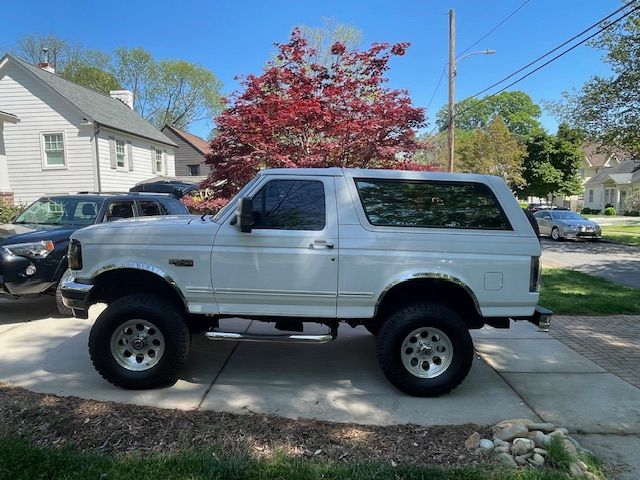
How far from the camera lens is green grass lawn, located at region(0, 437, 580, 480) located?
3.09 m

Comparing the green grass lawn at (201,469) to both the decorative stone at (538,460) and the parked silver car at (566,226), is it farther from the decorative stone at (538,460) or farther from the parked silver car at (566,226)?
the parked silver car at (566,226)

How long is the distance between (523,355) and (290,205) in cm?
335

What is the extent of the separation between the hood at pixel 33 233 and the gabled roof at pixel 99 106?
1442 centimetres

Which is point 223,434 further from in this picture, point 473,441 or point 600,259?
point 600,259

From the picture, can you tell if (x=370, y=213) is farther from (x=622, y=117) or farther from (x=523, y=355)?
(x=622, y=117)

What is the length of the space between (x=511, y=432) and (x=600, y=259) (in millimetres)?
14063

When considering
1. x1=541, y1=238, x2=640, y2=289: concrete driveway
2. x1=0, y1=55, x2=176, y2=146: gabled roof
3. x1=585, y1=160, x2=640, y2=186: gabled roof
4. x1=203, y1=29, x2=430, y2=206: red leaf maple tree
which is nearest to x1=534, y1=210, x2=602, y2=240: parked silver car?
x1=541, y1=238, x2=640, y2=289: concrete driveway

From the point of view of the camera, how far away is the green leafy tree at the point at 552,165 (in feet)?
147

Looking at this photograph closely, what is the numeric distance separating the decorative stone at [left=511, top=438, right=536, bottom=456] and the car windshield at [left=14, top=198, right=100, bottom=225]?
6.47 m

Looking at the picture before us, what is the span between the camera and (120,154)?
22.6m

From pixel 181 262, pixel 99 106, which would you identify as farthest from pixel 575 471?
pixel 99 106

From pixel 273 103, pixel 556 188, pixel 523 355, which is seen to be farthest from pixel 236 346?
pixel 556 188

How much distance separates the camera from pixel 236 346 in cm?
586

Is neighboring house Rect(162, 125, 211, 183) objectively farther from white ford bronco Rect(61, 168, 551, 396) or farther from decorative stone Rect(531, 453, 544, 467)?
decorative stone Rect(531, 453, 544, 467)
